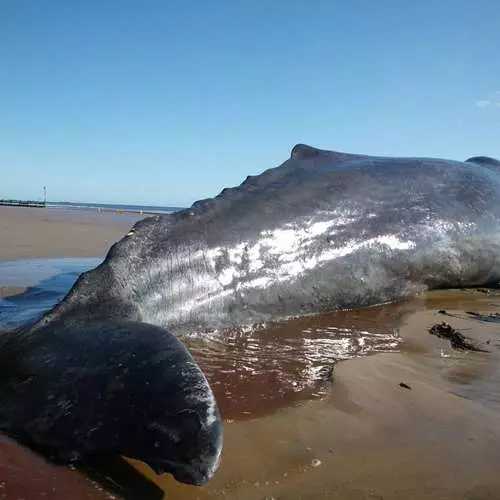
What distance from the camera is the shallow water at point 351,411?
2.28m

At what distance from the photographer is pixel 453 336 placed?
447 cm

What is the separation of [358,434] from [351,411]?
27 cm

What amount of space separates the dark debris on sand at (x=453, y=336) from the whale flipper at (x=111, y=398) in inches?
99.1

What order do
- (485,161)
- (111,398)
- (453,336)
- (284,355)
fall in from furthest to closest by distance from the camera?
(485,161) < (453,336) < (284,355) < (111,398)

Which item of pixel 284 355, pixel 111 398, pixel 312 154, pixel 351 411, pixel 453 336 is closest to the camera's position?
pixel 111 398

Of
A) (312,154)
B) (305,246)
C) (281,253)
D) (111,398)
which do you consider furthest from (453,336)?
(111,398)

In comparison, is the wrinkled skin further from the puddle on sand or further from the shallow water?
the puddle on sand

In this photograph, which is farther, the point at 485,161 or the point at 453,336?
the point at 485,161

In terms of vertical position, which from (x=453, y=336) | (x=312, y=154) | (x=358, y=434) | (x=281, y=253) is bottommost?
(x=358, y=434)

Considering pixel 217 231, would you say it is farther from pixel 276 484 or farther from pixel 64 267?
pixel 64 267

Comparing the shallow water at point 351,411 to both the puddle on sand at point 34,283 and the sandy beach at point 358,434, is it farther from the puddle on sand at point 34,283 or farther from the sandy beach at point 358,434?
the puddle on sand at point 34,283

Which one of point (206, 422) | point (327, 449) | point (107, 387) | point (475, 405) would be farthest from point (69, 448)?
point (475, 405)

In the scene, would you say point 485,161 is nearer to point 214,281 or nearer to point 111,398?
point 214,281

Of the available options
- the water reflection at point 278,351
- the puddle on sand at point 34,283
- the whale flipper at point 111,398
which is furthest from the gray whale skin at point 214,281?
the puddle on sand at point 34,283
